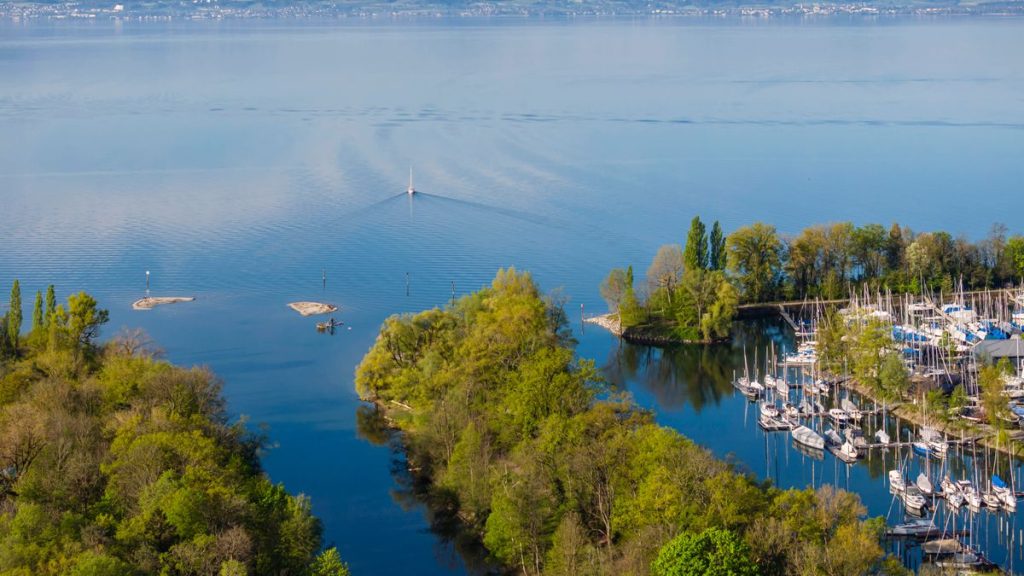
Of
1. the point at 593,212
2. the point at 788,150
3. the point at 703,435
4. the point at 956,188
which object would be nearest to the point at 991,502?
the point at 703,435

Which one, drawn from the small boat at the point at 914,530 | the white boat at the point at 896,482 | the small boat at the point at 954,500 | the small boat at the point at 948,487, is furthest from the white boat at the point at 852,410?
the small boat at the point at 914,530

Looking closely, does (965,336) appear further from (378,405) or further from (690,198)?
(690,198)

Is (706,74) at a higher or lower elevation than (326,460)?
higher

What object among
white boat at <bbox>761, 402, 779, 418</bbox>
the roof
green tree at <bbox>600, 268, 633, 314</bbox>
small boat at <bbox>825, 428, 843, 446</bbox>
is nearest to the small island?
green tree at <bbox>600, 268, 633, 314</bbox>

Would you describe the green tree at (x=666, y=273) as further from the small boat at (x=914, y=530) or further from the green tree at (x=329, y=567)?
the green tree at (x=329, y=567)

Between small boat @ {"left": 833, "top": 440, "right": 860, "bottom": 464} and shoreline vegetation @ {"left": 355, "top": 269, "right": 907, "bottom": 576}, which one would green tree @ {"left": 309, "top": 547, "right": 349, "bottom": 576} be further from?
small boat @ {"left": 833, "top": 440, "right": 860, "bottom": 464}

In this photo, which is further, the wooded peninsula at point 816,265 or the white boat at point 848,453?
the wooded peninsula at point 816,265

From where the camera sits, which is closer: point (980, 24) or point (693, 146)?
point (693, 146)
